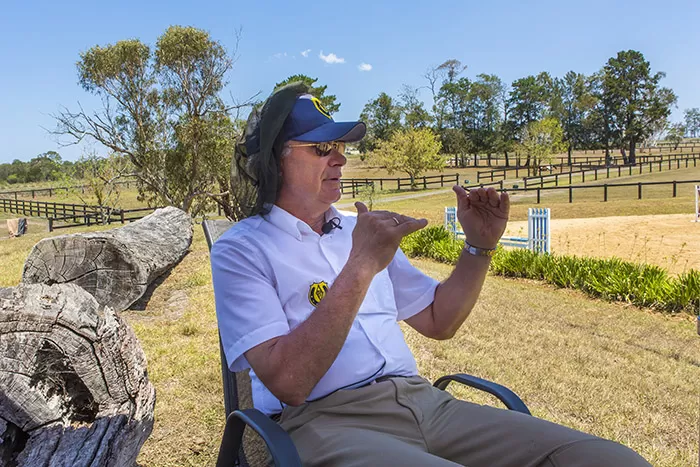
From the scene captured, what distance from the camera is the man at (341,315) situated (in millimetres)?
1367

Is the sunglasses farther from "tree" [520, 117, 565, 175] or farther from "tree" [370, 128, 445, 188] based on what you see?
"tree" [520, 117, 565, 175]

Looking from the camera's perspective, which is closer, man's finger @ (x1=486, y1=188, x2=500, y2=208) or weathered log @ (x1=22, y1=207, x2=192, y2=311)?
man's finger @ (x1=486, y1=188, x2=500, y2=208)

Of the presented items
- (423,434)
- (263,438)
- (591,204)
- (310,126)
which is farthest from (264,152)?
(591,204)

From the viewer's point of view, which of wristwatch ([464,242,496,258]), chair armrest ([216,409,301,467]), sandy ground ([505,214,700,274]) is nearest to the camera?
chair armrest ([216,409,301,467])

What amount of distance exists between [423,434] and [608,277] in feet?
19.7

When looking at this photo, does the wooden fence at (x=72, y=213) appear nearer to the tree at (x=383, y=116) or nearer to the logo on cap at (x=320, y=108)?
the logo on cap at (x=320, y=108)

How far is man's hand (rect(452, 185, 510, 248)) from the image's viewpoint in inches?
69.1

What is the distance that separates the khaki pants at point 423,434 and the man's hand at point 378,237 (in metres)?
0.41

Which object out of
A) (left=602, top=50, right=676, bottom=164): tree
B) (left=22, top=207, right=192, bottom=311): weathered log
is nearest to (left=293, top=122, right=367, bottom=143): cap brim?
(left=22, top=207, right=192, bottom=311): weathered log

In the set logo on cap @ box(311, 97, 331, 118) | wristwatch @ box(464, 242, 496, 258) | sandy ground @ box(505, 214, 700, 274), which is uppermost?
logo on cap @ box(311, 97, 331, 118)

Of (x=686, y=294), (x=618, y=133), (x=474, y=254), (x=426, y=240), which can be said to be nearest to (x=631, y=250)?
(x=426, y=240)

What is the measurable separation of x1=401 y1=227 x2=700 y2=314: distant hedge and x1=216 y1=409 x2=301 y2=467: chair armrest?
5749mm

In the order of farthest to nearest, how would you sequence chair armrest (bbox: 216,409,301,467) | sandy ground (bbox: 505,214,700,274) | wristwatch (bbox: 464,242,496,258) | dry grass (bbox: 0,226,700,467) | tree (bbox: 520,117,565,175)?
tree (bbox: 520,117,565,175) < sandy ground (bbox: 505,214,700,274) < dry grass (bbox: 0,226,700,467) < wristwatch (bbox: 464,242,496,258) < chair armrest (bbox: 216,409,301,467)

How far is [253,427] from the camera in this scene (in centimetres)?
140
